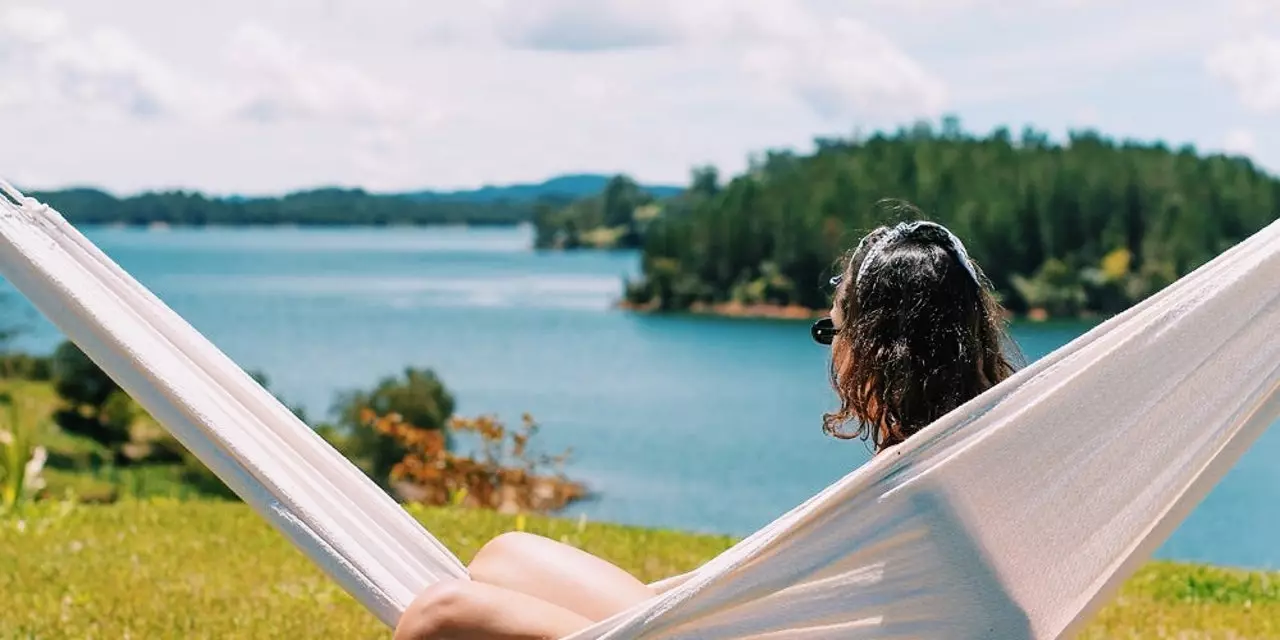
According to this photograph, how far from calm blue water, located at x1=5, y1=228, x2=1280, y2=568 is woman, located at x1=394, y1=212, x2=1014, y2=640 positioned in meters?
0.15

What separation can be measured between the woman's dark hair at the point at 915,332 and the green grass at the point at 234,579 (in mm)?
1719

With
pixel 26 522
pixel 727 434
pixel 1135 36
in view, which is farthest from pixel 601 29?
pixel 1135 36

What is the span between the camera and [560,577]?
2338 millimetres

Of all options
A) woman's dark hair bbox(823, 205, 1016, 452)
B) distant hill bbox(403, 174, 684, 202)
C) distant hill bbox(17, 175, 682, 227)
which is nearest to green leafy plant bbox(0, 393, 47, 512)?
woman's dark hair bbox(823, 205, 1016, 452)

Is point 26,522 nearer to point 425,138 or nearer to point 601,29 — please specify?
point 601,29

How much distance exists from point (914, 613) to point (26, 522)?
368cm

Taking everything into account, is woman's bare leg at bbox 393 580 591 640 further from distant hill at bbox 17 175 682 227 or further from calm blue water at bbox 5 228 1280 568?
distant hill at bbox 17 175 682 227

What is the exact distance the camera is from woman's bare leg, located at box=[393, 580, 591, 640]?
2.09m

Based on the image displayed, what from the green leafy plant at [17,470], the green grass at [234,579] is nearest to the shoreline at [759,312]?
the green leafy plant at [17,470]

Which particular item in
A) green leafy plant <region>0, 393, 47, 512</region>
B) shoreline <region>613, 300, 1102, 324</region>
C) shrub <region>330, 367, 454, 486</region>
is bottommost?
shoreline <region>613, 300, 1102, 324</region>

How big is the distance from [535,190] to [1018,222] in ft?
103

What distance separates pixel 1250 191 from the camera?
177ft

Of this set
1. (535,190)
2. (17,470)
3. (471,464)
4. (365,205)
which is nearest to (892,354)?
(17,470)

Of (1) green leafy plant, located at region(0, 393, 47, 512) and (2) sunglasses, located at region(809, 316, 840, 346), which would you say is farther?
(1) green leafy plant, located at region(0, 393, 47, 512)
